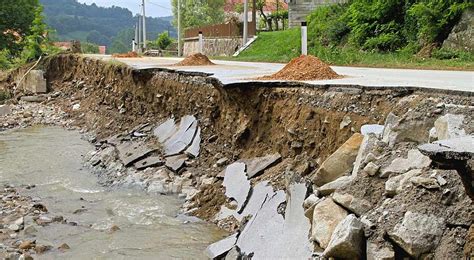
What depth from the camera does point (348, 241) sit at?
4434 millimetres

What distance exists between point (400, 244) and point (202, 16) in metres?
53.5

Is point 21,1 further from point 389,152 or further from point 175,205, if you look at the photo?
point 389,152

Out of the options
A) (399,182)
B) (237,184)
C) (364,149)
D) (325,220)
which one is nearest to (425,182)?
(399,182)

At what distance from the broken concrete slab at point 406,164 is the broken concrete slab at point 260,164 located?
3397 millimetres

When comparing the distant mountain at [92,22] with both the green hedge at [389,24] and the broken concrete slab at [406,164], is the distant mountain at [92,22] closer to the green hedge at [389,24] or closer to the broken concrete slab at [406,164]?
the green hedge at [389,24]

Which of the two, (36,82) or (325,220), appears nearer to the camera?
(325,220)

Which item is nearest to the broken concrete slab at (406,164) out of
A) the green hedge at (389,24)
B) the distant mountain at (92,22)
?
the green hedge at (389,24)

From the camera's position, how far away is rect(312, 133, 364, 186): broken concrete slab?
6.04 m

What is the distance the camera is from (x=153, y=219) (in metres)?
8.63

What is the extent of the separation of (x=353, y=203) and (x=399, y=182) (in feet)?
1.50

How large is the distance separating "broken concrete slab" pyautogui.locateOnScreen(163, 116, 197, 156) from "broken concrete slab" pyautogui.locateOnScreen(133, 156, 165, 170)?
0.76ft

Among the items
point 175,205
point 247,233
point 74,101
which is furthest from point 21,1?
point 247,233

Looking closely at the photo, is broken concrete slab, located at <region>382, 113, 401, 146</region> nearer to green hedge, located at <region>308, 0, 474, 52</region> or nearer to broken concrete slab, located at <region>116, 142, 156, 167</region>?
broken concrete slab, located at <region>116, 142, 156, 167</region>

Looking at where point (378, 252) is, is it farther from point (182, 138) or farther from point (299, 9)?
point (299, 9)
